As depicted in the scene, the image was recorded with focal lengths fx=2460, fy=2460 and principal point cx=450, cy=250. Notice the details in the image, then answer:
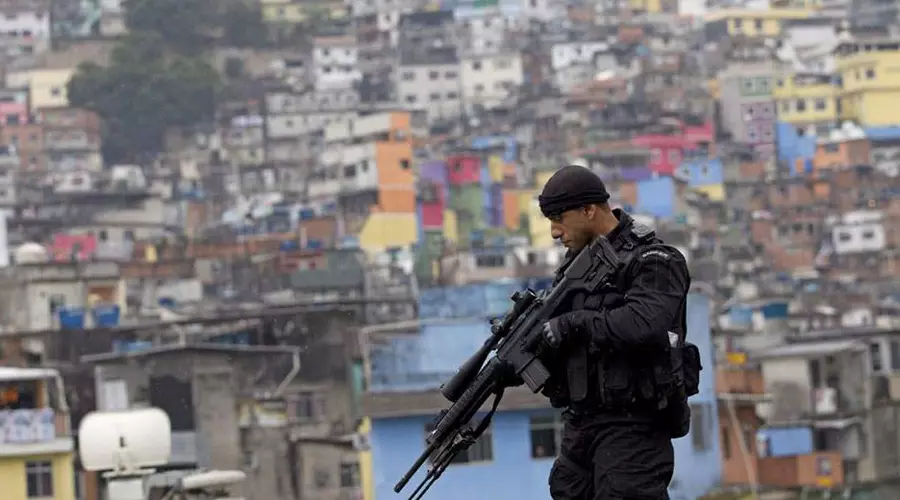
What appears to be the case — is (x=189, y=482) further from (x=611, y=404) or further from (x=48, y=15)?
(x=48, y=15)

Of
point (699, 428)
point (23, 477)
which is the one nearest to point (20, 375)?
point (23, 477)

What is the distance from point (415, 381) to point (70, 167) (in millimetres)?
75333

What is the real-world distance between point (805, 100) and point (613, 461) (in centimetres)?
10448

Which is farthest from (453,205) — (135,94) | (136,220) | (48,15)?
(48,15)

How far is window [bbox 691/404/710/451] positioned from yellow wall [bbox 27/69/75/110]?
87.7 meters

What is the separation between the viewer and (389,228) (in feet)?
260

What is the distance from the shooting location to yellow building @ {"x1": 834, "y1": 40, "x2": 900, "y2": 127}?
354 ft

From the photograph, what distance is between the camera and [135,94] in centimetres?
11256

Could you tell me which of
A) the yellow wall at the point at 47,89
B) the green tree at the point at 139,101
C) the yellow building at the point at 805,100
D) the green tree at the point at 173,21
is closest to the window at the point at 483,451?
the yellow building at the point at 805,100

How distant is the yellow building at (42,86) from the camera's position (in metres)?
115

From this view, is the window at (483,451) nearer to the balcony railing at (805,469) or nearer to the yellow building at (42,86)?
the balcony railing at (805,469)

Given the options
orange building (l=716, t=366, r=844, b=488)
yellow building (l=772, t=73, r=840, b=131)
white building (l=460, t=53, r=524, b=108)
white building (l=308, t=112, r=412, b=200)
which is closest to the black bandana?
orange building (l=716, t=366, r=844, b=488)

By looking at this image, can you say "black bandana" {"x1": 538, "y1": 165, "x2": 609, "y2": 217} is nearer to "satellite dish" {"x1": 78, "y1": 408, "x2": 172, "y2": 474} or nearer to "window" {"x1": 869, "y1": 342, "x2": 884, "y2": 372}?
"satellite dish" {"x1": 78, "y1": 408, "x2": 172, "y2": 474}

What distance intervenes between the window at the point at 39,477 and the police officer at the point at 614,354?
23414 mm
